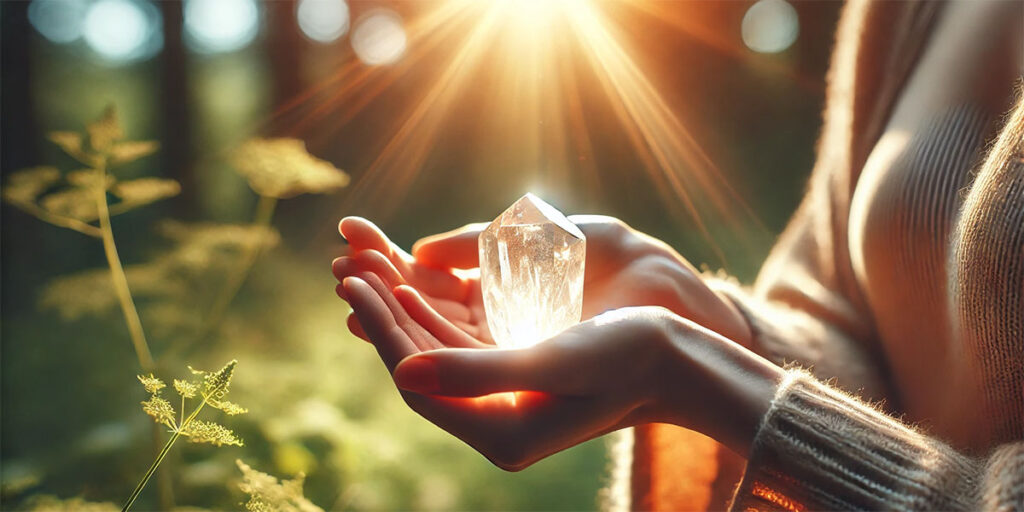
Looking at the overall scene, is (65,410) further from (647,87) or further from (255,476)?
(647,87)

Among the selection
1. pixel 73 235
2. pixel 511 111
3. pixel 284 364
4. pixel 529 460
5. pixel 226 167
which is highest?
pixel 511 111

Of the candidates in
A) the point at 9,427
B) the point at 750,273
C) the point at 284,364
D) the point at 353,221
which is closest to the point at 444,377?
the point at 353,221

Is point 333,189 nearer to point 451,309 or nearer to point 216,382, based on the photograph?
point 451,309

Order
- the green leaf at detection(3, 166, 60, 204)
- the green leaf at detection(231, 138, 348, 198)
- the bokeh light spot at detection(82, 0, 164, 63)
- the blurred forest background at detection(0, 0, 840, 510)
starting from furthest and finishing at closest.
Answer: the bokeh light spot at detection(82, 0, 164, 63) < the blurred forest background at detection(0, 0, 840, 510) < the green leaf at detection(231, 138, 348, 198) < the green leaf at detection(3, 166, 60, 204)

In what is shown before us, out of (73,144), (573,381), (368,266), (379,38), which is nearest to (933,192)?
(573,381)

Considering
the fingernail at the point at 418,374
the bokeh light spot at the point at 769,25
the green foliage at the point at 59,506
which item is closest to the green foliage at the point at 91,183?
the green foliage at the point at 59,506

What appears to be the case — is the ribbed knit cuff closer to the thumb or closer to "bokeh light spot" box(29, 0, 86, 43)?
the thumb

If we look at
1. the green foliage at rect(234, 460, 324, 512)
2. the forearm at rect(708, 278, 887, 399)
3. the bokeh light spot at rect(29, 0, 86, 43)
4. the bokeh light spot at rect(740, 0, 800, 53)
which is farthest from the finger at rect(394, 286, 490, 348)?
the bokeh light spot at rect(740, 0, 800, 53)
